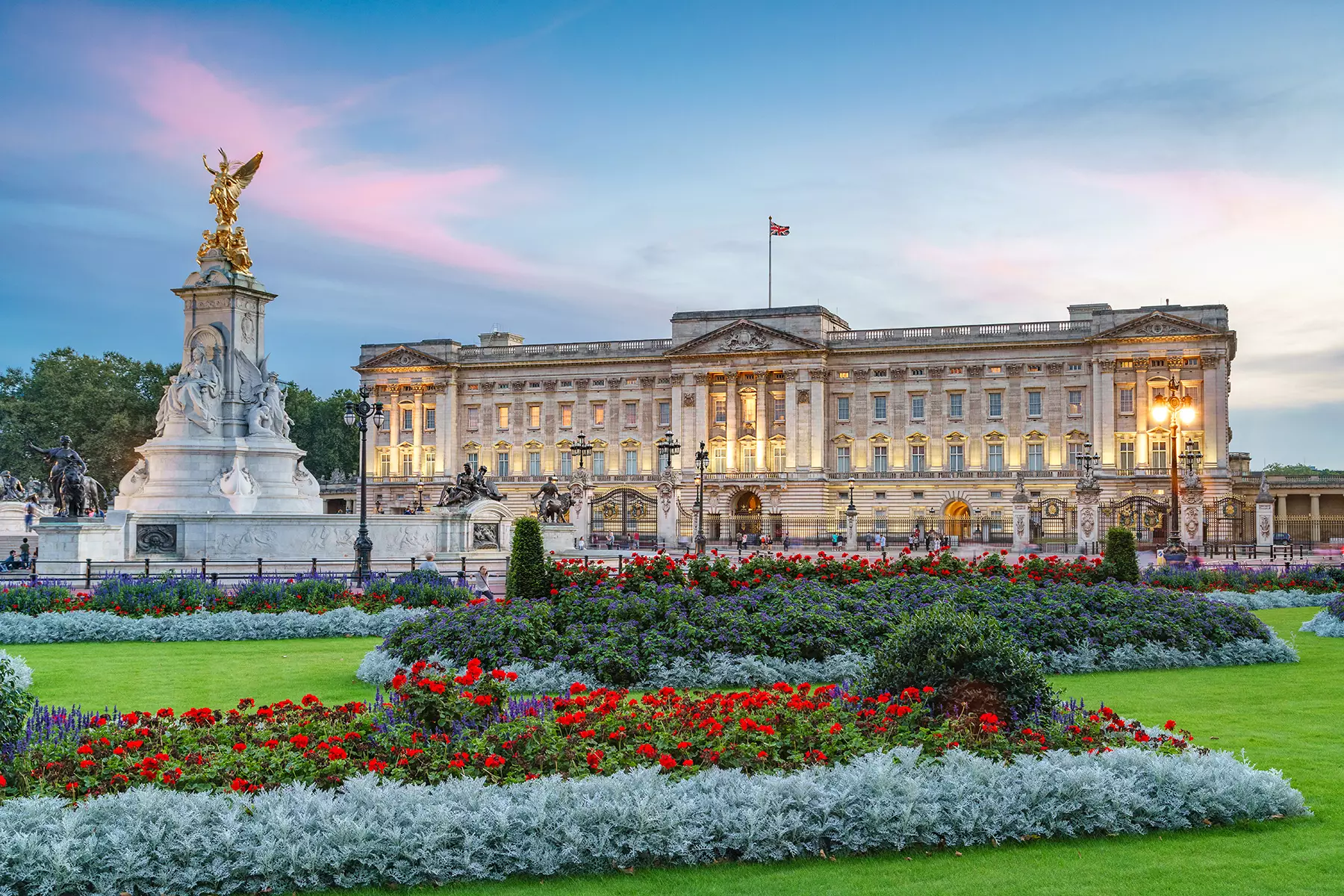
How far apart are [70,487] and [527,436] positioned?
2417 inches

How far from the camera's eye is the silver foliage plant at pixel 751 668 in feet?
43.9

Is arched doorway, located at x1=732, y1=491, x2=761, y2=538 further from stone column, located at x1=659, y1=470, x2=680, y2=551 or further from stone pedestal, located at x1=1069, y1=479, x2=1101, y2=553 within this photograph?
stone pedestal, located at x1=1069, y1=479, x2=1101, y2=553

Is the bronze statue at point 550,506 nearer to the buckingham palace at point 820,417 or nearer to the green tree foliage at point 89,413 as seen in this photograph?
the buckingham palace at point 820,417

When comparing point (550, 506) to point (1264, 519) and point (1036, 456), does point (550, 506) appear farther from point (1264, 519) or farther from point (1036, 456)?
point (1036, 456)

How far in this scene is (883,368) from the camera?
83.4 metres

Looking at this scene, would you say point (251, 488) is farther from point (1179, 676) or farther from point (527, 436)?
point (527, 436)

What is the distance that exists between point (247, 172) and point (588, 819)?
29984 mm

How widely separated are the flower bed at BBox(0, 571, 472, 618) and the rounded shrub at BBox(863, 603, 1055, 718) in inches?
445

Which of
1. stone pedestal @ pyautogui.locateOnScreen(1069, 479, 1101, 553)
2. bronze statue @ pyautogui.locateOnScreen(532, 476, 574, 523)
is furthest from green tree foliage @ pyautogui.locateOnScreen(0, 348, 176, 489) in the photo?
stone pedestal @ pyautogui.locateOnScreen(1069, 479, 1101, 553)

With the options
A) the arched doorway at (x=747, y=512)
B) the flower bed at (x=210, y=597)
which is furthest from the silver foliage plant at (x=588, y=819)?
the arched doorway at (x=747, y=512)

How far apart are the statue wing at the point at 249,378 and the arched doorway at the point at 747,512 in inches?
1904

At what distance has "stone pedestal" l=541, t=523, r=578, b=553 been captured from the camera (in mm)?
43750

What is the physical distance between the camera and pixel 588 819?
7.52 metres

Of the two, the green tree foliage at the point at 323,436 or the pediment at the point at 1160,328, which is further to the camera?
the green tree foliage at the point at 323,436
